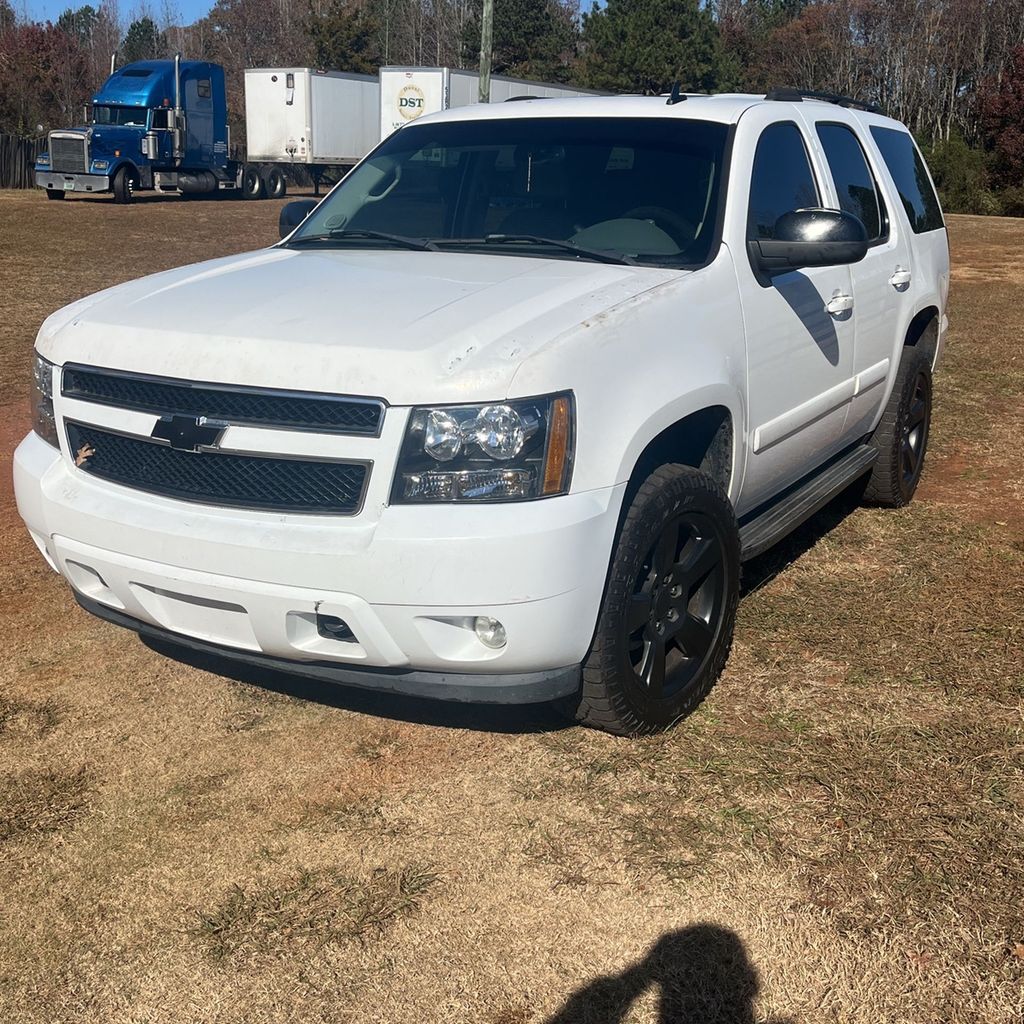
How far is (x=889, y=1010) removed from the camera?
8.18 ft

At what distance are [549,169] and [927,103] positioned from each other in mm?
50783

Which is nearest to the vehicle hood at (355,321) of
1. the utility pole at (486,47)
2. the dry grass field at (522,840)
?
the dry grass field at (522,840)

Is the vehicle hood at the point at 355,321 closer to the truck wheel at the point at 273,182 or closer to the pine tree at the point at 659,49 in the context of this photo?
the truck wheel at the point at 273,182

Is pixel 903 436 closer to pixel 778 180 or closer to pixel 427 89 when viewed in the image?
pixel 778 180

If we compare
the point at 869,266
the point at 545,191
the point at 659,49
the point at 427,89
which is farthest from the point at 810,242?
the point at 659,49

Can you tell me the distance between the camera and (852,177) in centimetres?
506

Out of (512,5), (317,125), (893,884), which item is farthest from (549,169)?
(512,5)

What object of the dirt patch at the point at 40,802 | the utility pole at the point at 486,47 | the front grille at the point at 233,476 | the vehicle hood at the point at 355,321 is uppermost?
the utility pole at the point at 486,47

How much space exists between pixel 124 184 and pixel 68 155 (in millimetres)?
1441

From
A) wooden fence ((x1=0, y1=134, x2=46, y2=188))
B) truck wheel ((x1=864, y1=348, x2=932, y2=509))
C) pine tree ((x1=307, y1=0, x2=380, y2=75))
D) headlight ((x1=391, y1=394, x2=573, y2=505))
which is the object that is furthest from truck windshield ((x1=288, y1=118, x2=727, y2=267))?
pine tree ((x1=307, y1=0, x2=380, y2=75))

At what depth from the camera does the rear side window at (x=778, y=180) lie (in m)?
4.14

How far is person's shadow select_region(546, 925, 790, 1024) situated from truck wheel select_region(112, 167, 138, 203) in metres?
29.1

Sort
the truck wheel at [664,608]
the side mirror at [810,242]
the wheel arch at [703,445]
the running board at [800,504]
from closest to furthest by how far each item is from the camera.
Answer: the truck wheel at [664,608] < the wheel arch at [703,445] < the side mirror at [810,242] < the running board at [800,504]

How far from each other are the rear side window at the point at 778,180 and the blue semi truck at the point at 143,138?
26.8 meters
